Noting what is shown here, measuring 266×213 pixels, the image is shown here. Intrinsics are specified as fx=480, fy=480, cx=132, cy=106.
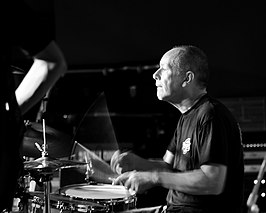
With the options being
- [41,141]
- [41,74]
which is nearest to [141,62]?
Result: [41,141]

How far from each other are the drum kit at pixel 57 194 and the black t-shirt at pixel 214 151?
0.42 metres

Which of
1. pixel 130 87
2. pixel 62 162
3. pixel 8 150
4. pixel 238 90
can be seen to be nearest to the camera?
pixel 8 150

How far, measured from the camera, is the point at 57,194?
2.45 m

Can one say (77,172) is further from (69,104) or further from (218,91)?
(218,91)

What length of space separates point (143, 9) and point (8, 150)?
3.70 m

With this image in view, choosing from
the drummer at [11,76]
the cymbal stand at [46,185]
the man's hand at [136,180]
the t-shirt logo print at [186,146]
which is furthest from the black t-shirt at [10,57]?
the cymbal stand at [46,185]

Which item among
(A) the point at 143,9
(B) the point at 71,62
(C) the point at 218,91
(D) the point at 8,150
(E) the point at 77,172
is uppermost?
(A) the point at 143,9

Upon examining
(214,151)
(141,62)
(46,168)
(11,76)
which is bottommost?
(46,168)

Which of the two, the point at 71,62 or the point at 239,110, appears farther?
the point at 71,62

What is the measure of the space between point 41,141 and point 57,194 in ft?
0.98

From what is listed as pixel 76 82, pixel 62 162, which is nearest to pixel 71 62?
pixel 76 82

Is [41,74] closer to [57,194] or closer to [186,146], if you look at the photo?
[186,146]

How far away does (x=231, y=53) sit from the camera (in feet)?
14.6

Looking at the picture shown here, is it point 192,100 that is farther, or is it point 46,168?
point 46,168
